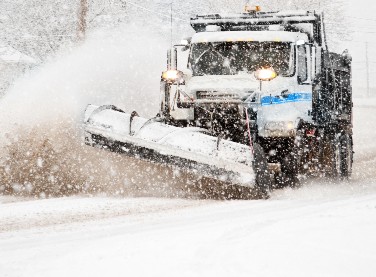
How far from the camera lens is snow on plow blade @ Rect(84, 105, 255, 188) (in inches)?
299

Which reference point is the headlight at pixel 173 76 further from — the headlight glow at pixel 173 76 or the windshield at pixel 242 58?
the windshield at pixel 242 58

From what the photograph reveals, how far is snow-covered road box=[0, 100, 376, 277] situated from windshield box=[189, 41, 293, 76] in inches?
83.2

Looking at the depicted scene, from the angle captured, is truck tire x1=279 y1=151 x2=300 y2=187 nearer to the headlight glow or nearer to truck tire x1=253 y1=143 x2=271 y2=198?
truck tire x1=253 y1=143 x2=271 y2=198

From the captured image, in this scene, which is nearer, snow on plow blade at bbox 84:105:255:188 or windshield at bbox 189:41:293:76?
snow on plow blade at bbox 84:105:255:188

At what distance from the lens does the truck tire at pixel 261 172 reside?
756cm

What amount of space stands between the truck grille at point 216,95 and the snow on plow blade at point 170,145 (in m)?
0.72

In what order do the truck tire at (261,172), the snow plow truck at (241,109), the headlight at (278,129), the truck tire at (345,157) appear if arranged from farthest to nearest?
1. the truck tire at (345,157)
2. the headlight at (278,129)
3. the snow plow truck at (241,109)
4. the truck tire at (261,172)

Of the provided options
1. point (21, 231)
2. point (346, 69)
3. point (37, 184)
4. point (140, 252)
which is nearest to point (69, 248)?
point (140, 252)

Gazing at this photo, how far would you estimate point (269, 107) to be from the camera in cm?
867

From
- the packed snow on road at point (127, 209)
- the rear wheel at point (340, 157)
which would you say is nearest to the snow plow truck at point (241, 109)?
the rear wheel at point (340, 157)

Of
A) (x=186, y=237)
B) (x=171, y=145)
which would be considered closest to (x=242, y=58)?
(x=171, y=145)

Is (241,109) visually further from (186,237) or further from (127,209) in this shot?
(186,237)

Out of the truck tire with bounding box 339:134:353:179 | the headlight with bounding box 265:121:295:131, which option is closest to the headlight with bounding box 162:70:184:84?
the headlight with bounding box 265:121:295:131

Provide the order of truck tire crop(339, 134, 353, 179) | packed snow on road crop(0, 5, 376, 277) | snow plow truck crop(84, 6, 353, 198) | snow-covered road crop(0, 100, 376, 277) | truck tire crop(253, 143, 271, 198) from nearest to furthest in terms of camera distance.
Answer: snow-covered road crop(0, 100, 376, 277)
packed snow on road crop(0, 5, 376, 277)
truck tire crop(253, 143, 271, 198)
snow plow truck crop(84, 6, 353, 198)
truck tire crop(339, 134, 353, 179)
